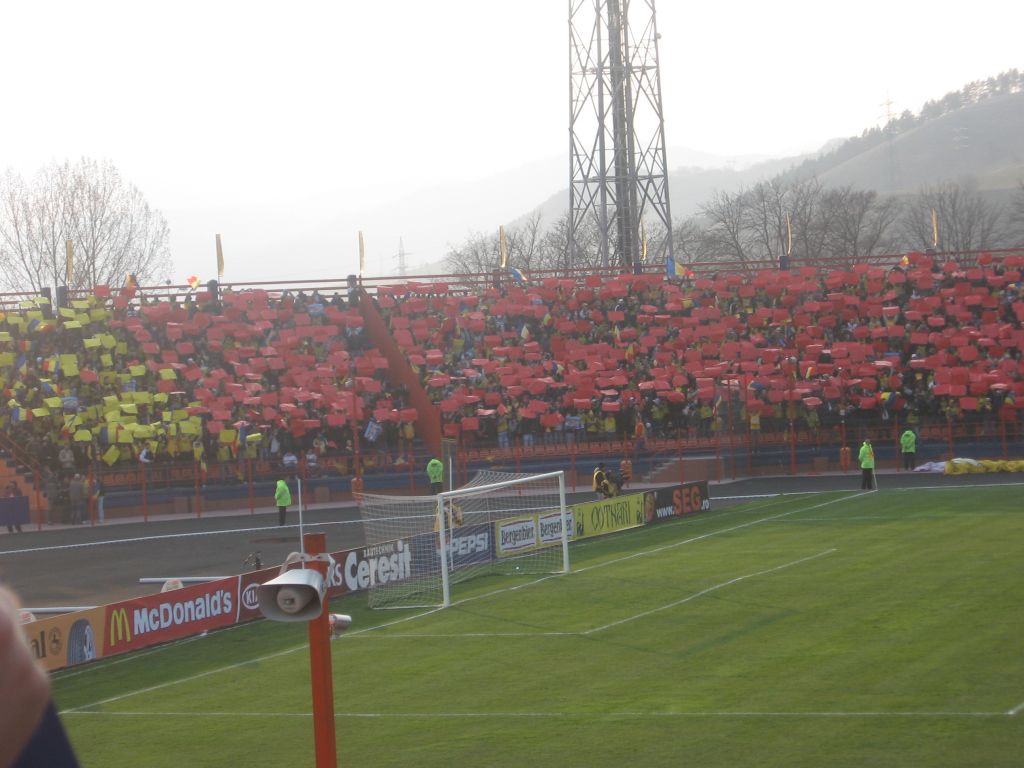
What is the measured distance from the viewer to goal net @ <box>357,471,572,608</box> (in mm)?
24422

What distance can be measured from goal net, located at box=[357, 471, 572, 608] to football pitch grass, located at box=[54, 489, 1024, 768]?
2.46 ft

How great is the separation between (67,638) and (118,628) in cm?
109

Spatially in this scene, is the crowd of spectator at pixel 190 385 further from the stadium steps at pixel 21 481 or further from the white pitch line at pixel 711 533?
the white pitch line at pixel 711 533

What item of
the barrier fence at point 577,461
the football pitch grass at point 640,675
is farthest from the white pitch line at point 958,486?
the football pitch grass at point 640,675

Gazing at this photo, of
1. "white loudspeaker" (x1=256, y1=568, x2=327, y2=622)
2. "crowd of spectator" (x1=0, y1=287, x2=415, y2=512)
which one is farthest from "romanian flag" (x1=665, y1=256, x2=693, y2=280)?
"white loudspeaker" (x1=256, y1=568, x2=327, y2=622)

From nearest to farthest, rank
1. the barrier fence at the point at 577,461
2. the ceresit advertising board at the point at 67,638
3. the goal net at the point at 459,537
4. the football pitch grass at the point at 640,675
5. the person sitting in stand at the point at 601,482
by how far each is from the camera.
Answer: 1. the football pitch grass at the point at 640,675
2. the ceresit advertising board at the point at 67,638
3. the goal net at the point at 459,537
4. the person sitting in stand at the point at 601,482
5. the barrier fence at the point at 577,461

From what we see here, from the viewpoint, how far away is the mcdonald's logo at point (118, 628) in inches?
792

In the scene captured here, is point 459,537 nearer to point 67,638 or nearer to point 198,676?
point 198,676

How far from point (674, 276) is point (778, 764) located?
43473mm

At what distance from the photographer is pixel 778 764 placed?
1226 centimetres

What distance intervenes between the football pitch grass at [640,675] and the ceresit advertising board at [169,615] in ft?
1.10

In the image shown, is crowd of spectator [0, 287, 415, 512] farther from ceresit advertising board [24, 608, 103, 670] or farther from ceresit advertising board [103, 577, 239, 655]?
ceresit advertising board [24, 608, 103, 670]

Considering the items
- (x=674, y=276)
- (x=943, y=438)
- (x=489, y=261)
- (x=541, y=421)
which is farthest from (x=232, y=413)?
(x=489, y=261)

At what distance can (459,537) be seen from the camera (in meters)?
26.4
